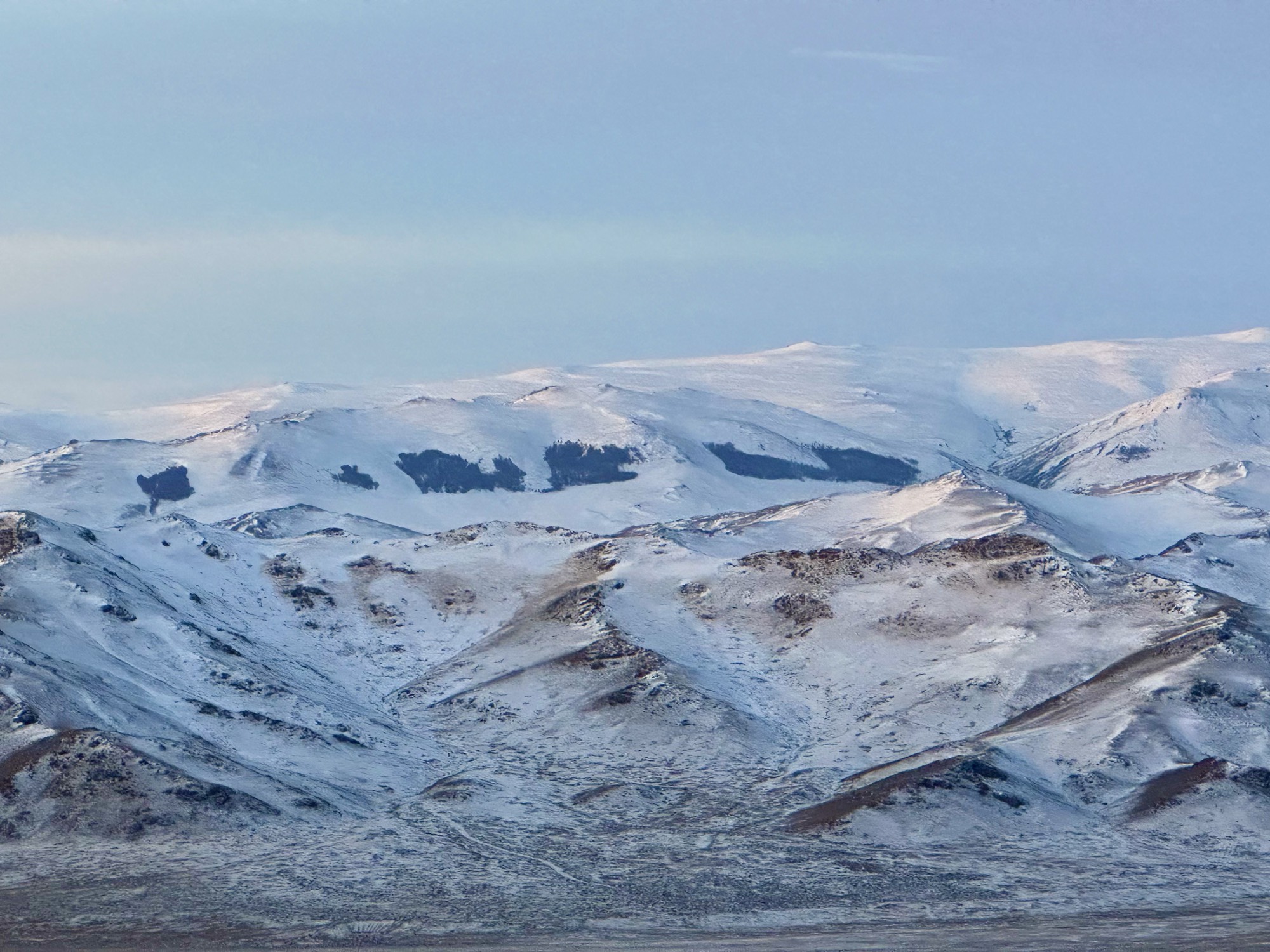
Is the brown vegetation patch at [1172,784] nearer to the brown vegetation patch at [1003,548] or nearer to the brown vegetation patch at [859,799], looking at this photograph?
the brown vegetation patch at [859,799]

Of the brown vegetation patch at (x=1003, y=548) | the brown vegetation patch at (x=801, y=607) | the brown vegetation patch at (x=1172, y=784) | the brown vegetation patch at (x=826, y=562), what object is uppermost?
the brown vegetation patch at (x=1003, y=548)

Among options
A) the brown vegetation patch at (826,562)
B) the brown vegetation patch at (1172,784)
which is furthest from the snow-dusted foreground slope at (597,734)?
the brown vegetation patch at (826,562)

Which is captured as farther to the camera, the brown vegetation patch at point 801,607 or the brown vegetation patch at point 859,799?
the brown vegetation patch at point 801,607

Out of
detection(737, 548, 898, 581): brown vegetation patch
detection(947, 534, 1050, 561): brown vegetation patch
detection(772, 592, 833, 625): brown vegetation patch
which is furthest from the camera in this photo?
detection(737, 548, 898, 581): brown vegetation patch

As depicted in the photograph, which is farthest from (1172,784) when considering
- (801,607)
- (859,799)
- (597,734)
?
(801,607)

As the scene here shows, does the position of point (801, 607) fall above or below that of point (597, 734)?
above

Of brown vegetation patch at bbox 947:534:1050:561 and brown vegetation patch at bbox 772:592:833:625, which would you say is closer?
brown vegetation patch at bbox 772:592:833:625

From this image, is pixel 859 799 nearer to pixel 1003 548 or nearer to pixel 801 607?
pixel 801 607

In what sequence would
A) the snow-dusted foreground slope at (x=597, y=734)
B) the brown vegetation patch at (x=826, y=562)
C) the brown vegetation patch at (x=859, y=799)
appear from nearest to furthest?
the snow-dusted foreground slope at (x=597, y=734), the brown vegetation patch at (x=859, y=799), the brown vegetation patch at (x=826, y=562)

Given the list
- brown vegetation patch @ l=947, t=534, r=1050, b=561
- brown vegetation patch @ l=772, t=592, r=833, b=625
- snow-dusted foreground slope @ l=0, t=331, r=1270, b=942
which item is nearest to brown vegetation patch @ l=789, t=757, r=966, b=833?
snow-dusted foreground slope @ l=0, t=331, r=1270, b=942

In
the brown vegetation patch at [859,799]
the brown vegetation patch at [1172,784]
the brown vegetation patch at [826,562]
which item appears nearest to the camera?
the brown vegetation patch at [859,799]

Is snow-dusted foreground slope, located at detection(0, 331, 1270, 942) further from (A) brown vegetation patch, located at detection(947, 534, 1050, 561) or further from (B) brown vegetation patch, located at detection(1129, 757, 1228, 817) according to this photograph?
(A) brown vegetation patch, located at detection(947, 534, 1050, 561)

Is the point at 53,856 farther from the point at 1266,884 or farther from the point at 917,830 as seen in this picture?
the point at 1266,884

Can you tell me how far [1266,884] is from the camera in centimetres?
6806
